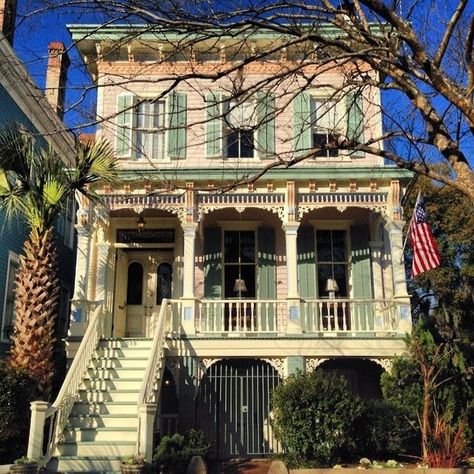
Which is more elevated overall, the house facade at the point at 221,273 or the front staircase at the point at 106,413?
the house facade at the point at 221,273

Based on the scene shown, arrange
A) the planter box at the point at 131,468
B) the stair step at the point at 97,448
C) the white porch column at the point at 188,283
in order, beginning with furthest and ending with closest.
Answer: the white porch column at the point at 188,283 < the stair step at the point at 97,448 < the planter box at the point at 131,468

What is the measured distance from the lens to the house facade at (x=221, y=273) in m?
11.8

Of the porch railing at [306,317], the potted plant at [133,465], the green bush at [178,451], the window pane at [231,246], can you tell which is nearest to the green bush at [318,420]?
the green bush at [178,451]

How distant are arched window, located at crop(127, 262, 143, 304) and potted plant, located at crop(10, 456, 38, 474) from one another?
21.7 ft

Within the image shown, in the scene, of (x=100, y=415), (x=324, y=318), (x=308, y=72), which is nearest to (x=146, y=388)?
(x=100, y=415)

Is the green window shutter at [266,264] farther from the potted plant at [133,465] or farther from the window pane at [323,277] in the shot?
the potted plant at [133,465]

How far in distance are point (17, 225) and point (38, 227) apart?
3.67 meters

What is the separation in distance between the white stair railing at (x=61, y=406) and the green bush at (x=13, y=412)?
47cm

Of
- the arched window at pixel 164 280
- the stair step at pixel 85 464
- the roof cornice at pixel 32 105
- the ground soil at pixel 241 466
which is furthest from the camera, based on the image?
the arched window at pixel 164 280

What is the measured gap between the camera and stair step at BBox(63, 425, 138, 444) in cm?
1011

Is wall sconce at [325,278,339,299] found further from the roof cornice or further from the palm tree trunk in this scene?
the roof cornice

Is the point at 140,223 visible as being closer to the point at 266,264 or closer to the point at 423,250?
the point at 266,264

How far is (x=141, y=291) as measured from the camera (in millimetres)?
15078

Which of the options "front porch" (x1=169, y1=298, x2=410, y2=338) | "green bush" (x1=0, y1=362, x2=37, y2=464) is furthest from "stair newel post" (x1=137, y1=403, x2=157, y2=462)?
"front porch" (x1=169, y1=298, x2=410, y2=338)
